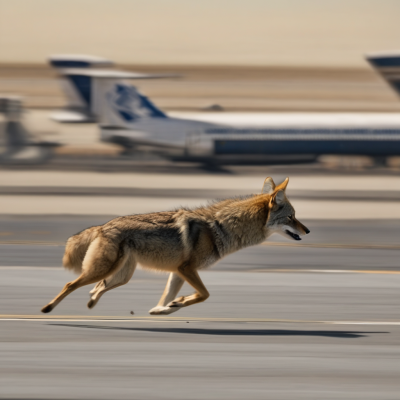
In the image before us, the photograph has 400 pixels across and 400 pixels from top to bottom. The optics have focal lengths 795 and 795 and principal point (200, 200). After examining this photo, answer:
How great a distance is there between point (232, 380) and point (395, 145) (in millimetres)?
32539

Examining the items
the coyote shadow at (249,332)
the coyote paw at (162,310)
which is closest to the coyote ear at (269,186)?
the coyote shadow at (249,332)

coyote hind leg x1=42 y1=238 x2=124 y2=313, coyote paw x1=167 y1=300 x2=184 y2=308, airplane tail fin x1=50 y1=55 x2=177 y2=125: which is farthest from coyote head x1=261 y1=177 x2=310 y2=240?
airplane tail fin x1=50 y1=55 x2=177 y2=125

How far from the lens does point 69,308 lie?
8367mm

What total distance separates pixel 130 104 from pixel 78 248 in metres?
31.8

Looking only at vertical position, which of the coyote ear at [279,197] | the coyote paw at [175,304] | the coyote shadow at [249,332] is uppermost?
the coyote ear at [279,197]

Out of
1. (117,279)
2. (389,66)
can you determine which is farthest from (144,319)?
(389,66)

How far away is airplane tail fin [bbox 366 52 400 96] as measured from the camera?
41.2 meters

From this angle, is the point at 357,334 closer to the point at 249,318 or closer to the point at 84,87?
the point at 249,318

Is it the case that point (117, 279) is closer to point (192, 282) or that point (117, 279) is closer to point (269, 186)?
point (192, 282)

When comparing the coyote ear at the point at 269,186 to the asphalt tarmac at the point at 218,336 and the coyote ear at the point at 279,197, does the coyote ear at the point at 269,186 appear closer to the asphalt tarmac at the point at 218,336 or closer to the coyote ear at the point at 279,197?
the coyote ear at the point at 279,197

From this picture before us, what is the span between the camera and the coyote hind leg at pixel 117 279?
7410mm

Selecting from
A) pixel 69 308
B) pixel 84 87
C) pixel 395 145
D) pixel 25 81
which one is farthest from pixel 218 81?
pixel 69 308

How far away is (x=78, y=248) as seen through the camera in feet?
A: 24.6

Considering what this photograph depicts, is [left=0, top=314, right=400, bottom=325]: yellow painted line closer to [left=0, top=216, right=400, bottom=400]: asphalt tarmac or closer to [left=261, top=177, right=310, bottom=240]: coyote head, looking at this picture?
[left=0, top=216, right=400, bottom=400]: asphalt tarmac
